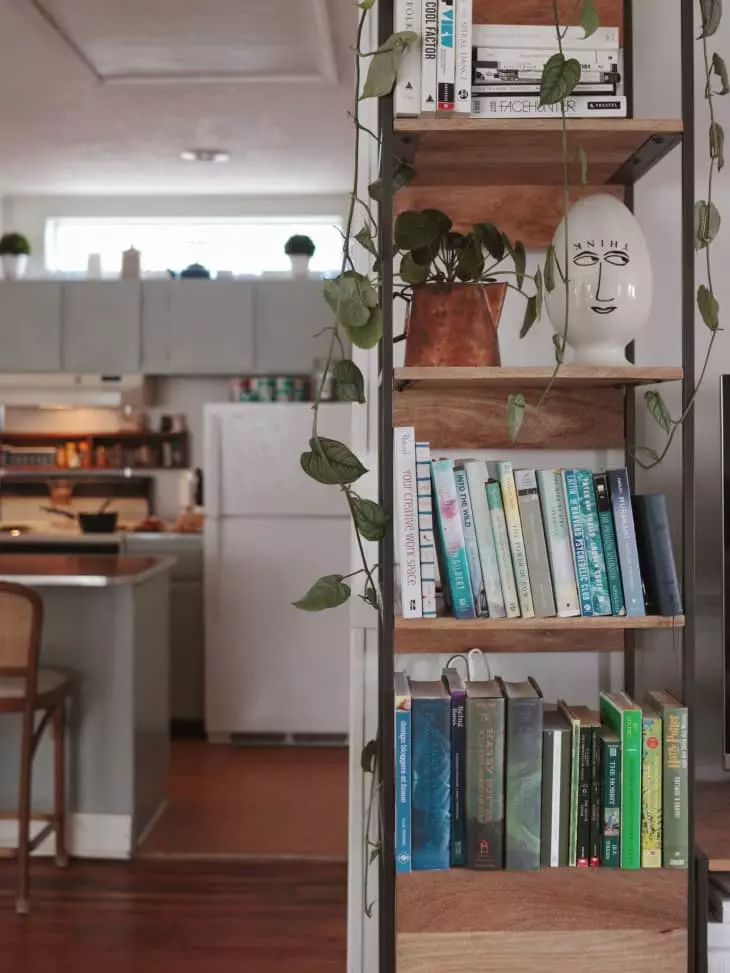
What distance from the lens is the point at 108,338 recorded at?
5.80m

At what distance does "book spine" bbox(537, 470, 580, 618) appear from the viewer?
1.63m

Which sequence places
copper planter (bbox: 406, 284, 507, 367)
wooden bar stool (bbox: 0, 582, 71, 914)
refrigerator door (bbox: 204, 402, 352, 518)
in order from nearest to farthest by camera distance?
copper planter (bbox: 406, 284, 507, 367) < wooden bar stool (bbox: 0, 582, 71, 914) < refrigerator door (bbox: 204, 402, 352, 518)

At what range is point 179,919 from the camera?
10.2 ft

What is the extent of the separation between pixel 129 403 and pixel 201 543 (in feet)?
3.70

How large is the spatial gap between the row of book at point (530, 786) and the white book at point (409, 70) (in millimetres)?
903

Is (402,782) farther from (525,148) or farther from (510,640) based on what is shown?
(525,148)

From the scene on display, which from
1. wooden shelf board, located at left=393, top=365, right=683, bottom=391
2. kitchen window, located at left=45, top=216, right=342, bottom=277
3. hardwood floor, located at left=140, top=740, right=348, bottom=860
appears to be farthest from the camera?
kitchen window, located at left=45, top=216, right=342, bottom=277

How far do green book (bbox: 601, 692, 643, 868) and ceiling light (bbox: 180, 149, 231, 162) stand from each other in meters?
4.52

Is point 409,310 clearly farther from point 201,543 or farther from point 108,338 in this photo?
point 108,338

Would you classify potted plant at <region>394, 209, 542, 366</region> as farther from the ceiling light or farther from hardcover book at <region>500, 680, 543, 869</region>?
the ceiling light

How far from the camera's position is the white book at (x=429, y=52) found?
1583 millimetres

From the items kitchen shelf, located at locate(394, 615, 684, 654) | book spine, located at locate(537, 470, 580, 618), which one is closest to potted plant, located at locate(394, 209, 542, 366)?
book spine, located at locate(537, 470, 580, 618)

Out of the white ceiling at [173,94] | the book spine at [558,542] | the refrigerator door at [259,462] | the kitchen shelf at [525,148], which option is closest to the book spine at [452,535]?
the book spine at [558,542]

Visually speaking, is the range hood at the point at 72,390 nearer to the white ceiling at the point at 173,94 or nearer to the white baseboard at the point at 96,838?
the white ceiling at the point at 173,94
